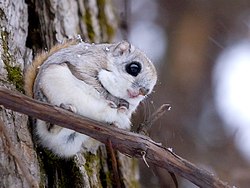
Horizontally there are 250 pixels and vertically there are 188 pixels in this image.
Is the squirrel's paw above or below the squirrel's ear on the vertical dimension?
below

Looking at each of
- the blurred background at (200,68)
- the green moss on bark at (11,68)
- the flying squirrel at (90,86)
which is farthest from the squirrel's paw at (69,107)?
the blurred background at (200,68)

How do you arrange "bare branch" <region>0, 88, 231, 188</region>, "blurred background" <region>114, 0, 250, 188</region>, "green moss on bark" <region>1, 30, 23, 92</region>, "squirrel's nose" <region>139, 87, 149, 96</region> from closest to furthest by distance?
"bare branch" <region>0, 88, 231, 188</region> < "squirrel's nose" <region>139, 87, 149, 96</region> < "green moss on bark" <region>1, 30, 23, 92</region> < "blurred background" <region>114, 0, 250, 188</region>

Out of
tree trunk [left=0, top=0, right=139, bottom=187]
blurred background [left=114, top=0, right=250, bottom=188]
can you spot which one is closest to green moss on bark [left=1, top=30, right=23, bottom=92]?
tree trunk [left=0, top=0, right=139, bottom=187]

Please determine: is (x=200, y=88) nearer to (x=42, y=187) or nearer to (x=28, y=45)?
(x=28, y=45)

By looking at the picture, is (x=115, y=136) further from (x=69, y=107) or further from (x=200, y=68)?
(x=200, y=68)

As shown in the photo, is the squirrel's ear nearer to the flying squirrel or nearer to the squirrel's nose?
the flying squirrel

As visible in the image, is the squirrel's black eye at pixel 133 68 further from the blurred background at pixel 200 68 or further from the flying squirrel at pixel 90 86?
the blurred background at pixel 200 68
